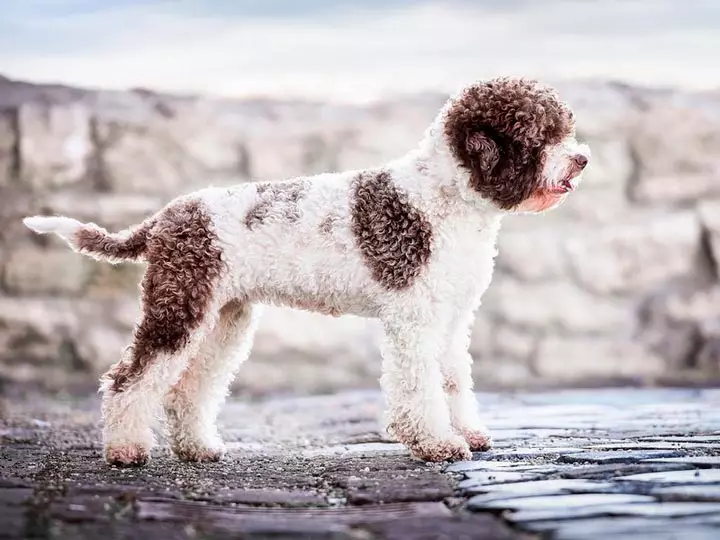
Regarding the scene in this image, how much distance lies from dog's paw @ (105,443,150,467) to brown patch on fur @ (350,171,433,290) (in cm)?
106

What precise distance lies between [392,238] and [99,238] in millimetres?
1121

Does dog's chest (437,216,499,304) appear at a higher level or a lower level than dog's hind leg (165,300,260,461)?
higher

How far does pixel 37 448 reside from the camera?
438cm

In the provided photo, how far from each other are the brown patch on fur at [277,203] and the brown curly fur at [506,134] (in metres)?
0.59

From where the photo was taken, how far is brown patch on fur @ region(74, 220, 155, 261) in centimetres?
400

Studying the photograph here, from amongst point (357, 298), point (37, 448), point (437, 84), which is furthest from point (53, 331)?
point (357, 298)

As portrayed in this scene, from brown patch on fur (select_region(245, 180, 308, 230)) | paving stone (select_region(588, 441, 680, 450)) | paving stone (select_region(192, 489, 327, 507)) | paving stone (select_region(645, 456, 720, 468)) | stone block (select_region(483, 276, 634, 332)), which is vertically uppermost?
brown patch on fur (select_region(245, 180, 308, 230))

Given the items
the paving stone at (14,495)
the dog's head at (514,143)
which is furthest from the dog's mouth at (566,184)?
the paving stone at (14,495)

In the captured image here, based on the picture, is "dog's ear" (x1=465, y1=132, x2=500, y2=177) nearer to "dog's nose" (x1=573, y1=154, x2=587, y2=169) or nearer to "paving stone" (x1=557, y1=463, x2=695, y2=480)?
"dog's nose" (x1=573, y1=154, x2=587, y2=169)

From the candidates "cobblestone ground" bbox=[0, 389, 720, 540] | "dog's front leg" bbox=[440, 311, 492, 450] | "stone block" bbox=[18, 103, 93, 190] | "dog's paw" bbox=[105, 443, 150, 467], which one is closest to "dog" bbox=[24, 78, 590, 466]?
"dog's paw" bbox=[105, 443, 150, 467]

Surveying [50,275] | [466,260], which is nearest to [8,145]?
[50,275]

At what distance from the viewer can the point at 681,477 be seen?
3.20m

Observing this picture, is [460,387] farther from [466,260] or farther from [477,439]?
[466,260]

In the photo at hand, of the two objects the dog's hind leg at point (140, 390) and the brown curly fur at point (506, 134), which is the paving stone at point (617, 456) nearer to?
the brown curly fur at point (506, 134)
